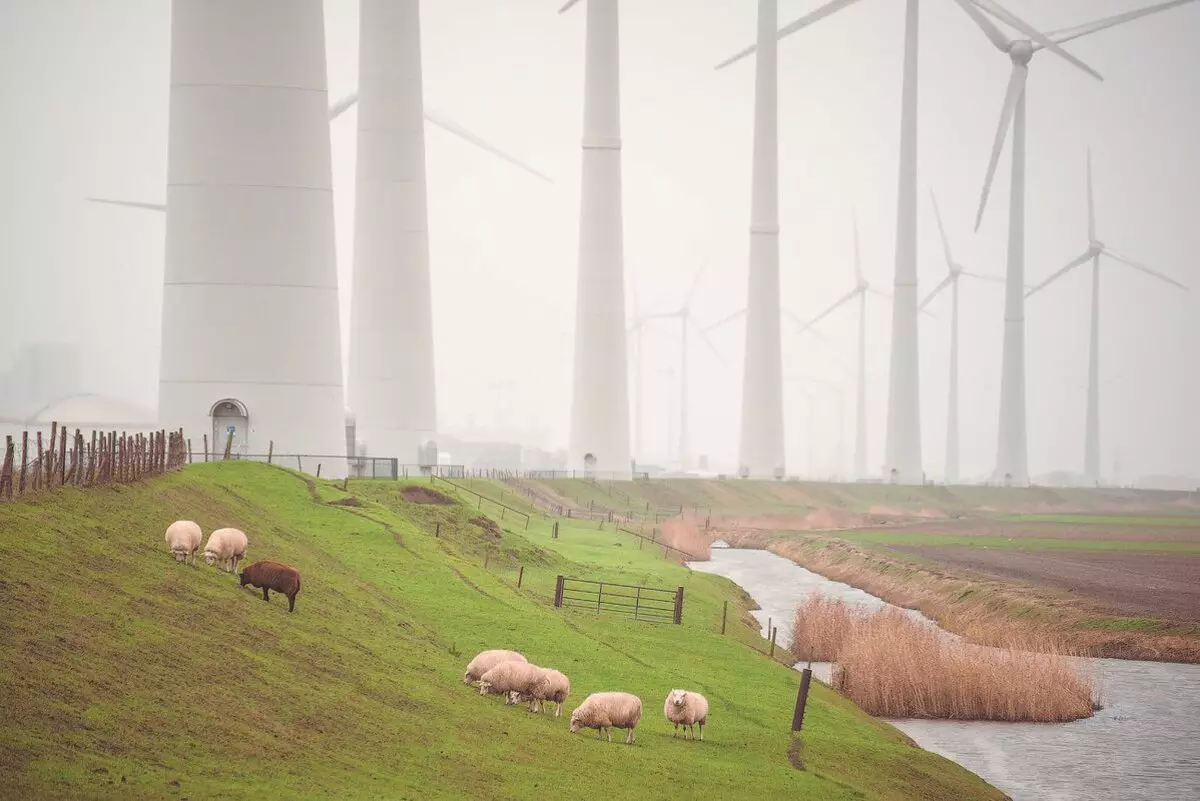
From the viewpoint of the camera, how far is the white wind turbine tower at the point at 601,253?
124 m

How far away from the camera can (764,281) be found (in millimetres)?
155625

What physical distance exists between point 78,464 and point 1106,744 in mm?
28756

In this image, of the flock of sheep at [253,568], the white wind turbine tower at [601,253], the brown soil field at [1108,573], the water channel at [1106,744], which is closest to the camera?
the flock of sheep at [253,568]

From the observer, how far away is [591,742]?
103 feet

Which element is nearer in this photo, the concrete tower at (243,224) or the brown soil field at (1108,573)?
the concrete tower at (243,224)

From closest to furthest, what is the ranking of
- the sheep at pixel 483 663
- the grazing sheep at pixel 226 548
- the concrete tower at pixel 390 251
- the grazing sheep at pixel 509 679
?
the grazing sheep at pixel 509 679 → the sheep at pixel 483 663 → the grazing sheep at pixel 226 548 → the concrete tower at pixel 390 251

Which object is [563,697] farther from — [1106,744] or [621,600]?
[621,600]

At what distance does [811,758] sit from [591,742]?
6571 millimetres

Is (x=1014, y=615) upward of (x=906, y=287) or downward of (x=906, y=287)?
downward

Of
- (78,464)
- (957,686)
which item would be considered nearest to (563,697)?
(78,464)

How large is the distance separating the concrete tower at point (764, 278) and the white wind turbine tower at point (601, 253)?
29.6m

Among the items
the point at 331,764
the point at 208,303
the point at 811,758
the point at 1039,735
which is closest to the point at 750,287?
the point at 208,303

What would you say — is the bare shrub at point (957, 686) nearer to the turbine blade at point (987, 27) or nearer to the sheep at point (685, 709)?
the sheep at point (685, 709)

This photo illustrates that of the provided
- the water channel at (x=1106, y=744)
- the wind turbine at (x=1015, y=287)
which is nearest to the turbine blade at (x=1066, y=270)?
the wind turbine at (x=1015, y=287)
